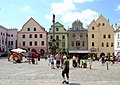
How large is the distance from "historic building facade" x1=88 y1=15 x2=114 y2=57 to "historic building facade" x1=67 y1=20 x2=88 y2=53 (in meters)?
1.55

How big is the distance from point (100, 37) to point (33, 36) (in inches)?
784

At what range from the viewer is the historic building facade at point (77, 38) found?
76.0 m

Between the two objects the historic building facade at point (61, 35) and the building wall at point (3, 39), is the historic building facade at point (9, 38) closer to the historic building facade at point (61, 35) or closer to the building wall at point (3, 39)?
the building wall at point (3, 39)

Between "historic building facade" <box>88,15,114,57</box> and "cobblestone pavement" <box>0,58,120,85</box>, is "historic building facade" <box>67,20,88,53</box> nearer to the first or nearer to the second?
"historic building facade" <box>88,15,114,57</box>

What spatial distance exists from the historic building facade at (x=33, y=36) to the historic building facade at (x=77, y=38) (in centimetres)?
781

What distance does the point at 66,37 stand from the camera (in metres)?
77.4

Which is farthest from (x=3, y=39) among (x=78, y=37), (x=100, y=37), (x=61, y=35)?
(x=100, y=37)

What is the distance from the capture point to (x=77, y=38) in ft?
251

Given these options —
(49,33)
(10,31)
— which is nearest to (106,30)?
(49,33)

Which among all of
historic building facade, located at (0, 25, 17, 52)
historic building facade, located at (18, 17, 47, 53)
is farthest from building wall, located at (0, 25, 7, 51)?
historic building facade, located at (18, 17, 47, 53)

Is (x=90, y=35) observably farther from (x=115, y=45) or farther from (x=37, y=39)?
(x=37, y=39)

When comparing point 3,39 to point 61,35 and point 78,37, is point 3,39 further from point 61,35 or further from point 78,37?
point 78,37

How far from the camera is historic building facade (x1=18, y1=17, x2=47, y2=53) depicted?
77812mm

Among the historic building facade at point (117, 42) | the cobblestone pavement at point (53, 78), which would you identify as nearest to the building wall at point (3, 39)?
the historic building facade at point (117, 42)
